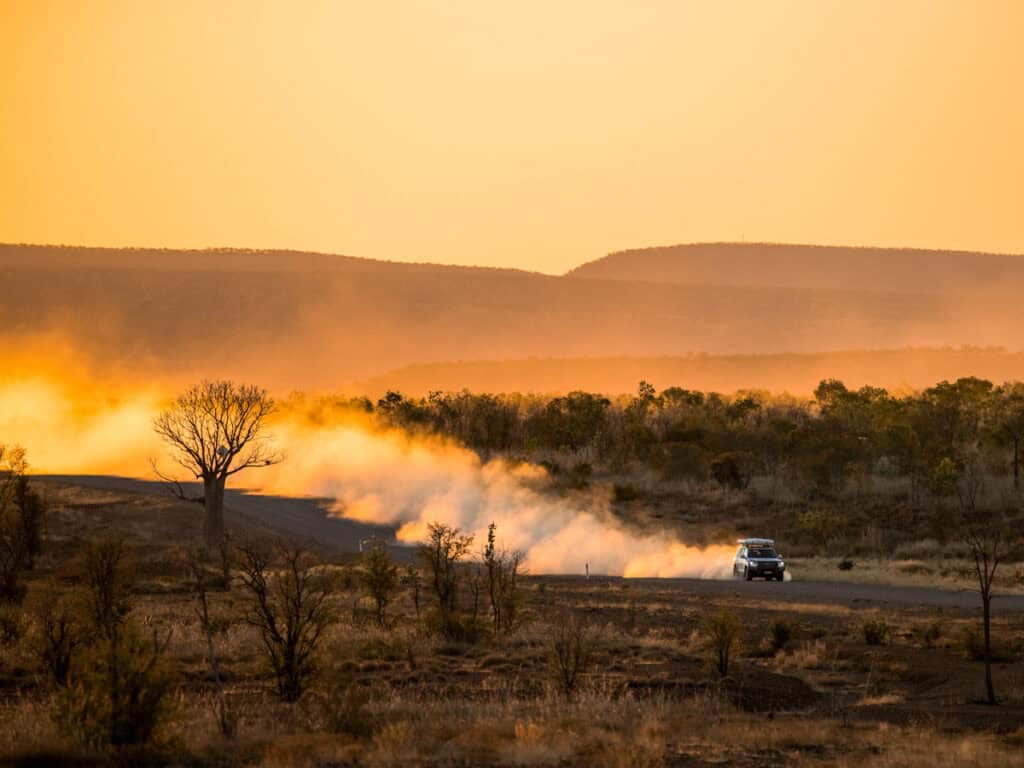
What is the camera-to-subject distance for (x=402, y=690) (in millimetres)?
27625

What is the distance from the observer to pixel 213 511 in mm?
63688

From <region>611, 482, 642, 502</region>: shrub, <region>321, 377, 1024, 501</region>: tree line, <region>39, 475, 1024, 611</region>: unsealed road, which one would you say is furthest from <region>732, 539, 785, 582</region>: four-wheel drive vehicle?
<region>611, 482, 642, 502</region>: shrub

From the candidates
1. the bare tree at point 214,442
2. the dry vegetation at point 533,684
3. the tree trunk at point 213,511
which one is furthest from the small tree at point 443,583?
the tree trunk at point 213,511

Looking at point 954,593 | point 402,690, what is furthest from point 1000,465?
point 402,690

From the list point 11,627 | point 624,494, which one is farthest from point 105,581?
point 624,494

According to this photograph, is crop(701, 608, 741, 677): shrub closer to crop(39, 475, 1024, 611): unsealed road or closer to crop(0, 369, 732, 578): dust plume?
crop(39, 475, 1024, 611): unsealed road

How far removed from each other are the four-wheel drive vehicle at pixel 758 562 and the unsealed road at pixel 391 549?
22.6 inches

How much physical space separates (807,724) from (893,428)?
65.8 m

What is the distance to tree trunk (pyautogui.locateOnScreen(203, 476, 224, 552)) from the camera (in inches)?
2488

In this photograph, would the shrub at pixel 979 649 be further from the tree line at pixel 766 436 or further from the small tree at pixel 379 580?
the tree line at pixel 766 436

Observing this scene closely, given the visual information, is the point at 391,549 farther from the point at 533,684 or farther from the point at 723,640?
the point at 533,684

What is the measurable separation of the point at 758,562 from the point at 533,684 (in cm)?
2800

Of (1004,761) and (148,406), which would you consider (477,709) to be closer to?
(1004,761)

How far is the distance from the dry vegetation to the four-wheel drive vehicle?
6657mm
